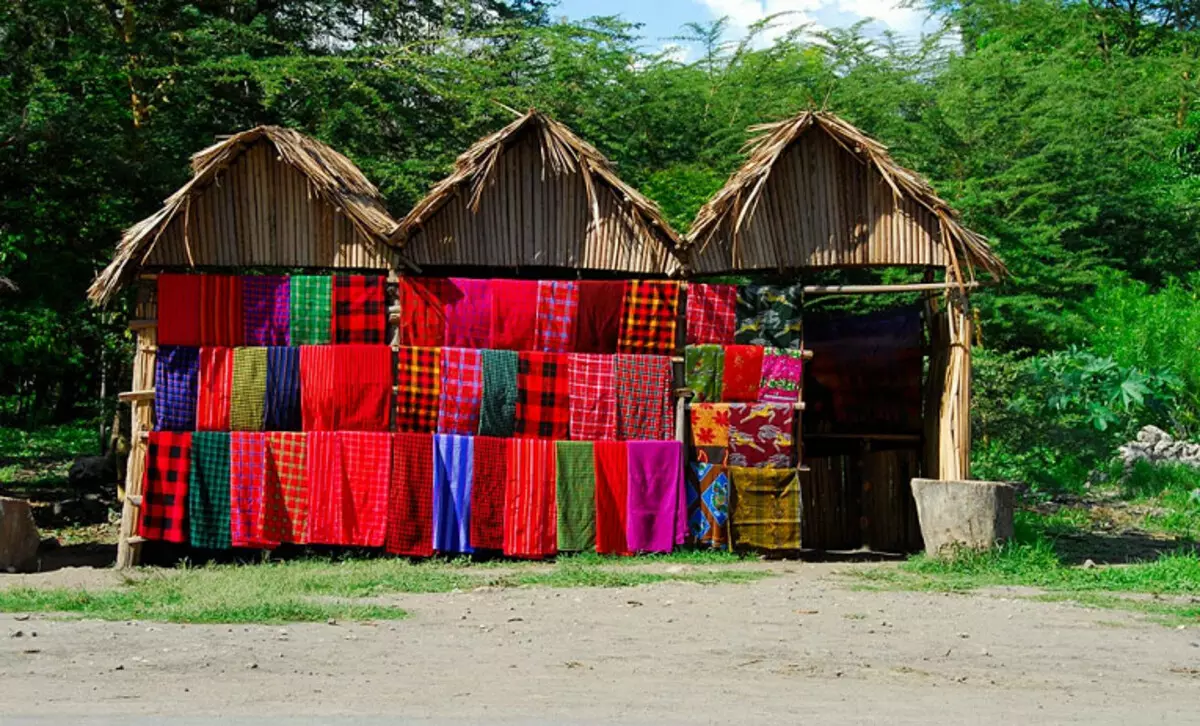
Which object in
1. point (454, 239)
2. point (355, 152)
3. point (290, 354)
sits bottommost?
point (290, 354)

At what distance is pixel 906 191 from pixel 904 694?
5549mm

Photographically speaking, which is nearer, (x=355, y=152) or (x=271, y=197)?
(x=271, y=197)

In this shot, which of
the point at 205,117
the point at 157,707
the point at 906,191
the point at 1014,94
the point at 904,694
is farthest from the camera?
the point at 1014,94

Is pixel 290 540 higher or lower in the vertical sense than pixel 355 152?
lower

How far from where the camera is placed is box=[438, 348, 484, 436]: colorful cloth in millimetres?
10961

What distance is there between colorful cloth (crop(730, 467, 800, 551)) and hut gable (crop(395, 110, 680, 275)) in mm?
1838

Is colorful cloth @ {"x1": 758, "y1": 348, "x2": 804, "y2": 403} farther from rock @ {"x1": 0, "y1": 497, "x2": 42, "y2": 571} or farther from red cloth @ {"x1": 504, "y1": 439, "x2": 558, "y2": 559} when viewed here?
rock @ {"x1": 0, "y1": 497, "x2": 42, "y2": 571}

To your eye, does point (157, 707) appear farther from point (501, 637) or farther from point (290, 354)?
point (290, 354)

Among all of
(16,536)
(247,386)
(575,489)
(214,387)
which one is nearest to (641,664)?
(575,489)

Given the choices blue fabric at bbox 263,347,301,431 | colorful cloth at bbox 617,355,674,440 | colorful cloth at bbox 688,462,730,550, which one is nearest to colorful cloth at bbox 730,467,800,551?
colorful cloth at bbox 688,462,730,550

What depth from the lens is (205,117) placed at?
1653 cm

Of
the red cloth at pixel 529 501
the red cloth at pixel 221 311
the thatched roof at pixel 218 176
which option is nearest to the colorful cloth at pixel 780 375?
the red cloth at pixel 529 501

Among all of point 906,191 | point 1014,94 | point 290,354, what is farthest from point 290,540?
point 1014,94

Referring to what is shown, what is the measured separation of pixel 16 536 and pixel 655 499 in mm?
5098
